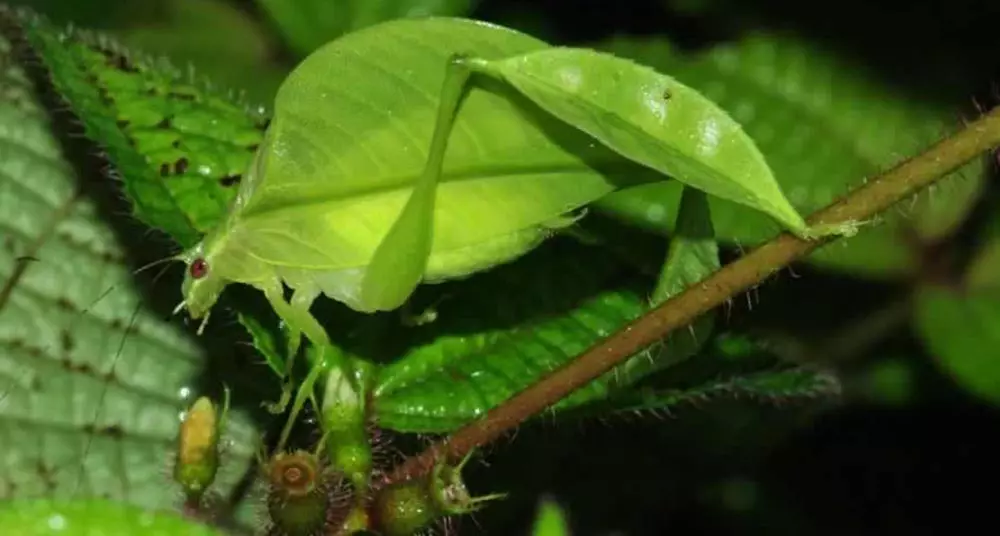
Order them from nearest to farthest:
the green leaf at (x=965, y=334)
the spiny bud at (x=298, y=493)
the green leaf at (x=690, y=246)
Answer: the spiny bud at (x=298, y=493) → the green leaf at (x=690, y=246) → the green leaf at (x=965, y=334)

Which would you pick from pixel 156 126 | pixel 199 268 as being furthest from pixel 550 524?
pixel 156 126

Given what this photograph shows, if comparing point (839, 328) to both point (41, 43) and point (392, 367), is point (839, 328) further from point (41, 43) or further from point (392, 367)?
point (41, 43)

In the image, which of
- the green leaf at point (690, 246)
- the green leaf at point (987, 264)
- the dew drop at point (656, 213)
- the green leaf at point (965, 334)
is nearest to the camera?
the green leaf at point (690, 246)

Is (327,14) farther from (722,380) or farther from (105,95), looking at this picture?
(722,380)

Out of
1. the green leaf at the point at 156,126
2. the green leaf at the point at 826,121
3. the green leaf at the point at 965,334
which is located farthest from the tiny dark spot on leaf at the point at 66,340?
the green leaf at the point at 965,334

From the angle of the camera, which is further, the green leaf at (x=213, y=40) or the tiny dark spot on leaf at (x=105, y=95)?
the green leaf at (x=213, y=40)

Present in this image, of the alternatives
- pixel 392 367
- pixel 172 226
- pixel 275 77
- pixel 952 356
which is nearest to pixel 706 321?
pixel 392 367

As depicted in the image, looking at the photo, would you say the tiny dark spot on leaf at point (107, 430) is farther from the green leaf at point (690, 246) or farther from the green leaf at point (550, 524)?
the green leaf at point (550, 524)
